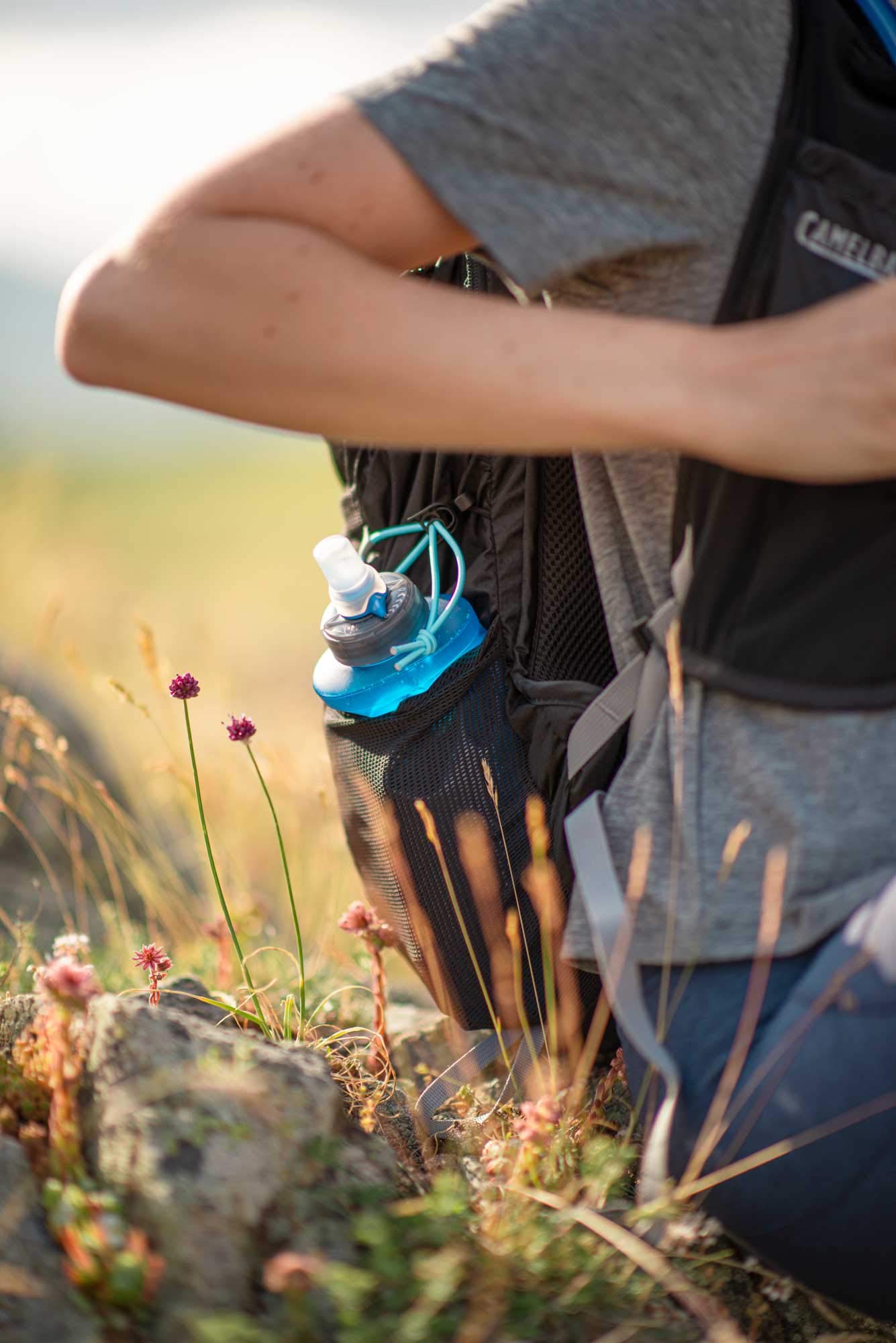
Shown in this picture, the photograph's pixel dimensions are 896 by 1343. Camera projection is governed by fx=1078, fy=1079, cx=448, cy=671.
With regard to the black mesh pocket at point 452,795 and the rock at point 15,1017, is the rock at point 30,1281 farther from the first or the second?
the black mesh pocket at point 452,795

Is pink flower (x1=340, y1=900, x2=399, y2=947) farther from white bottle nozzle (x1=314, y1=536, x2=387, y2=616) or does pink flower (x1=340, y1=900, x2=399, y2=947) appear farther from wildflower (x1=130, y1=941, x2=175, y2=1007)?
white bottle nozzle (x1=314, y1=536, x2=387, y2=616)

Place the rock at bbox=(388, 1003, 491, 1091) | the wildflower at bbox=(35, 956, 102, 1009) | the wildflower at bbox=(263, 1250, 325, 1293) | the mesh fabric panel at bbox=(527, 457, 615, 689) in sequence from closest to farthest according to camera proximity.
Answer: the wildflower at bbox=(263, 1250, 325, 1293), the wildflower at bbox=(35, 956, 102, 1009), the mesh fabric panel at bbox=(527, 457, 615, 689), the rock at bbox=(388, 1003, 491, 1091)

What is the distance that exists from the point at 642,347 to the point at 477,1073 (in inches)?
→ 46.2

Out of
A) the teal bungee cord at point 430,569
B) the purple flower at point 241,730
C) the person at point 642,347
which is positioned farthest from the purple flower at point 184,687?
the person at point 642,347

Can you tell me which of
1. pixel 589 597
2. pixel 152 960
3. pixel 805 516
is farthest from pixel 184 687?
pixel 805 516

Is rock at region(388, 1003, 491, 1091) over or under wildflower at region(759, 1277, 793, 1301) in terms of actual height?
under

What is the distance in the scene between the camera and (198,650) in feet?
28.0

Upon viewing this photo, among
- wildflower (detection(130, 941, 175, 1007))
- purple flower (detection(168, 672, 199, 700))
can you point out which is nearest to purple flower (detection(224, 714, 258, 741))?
purple flower (detection(168, 672, 199, 700))

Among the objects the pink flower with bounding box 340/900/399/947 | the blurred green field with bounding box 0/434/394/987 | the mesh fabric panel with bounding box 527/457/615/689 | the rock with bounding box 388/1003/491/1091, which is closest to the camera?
the mesh fabric panel with bounding box 527/457/615/689

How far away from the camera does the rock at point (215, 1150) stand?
3.66 ft

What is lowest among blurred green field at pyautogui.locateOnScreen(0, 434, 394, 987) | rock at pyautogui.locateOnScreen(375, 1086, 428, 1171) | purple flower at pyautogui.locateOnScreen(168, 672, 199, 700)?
blurred green field at pyautogui.locateOnScreen(0, 434, 394, 987)

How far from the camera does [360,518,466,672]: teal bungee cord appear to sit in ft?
5.53

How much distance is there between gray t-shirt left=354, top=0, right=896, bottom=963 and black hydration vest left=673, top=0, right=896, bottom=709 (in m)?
0.03

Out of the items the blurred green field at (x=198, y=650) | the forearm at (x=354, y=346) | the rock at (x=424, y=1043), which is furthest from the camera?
the blurred green field at (x=198, y=650)
